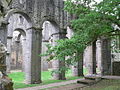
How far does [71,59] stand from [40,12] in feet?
23.5

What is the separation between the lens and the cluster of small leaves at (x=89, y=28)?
758cm

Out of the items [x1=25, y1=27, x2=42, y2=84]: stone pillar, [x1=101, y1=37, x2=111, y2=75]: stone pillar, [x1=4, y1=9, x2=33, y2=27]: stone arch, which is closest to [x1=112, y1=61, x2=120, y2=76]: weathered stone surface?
[x1=101, y1=37, x2=111, y2=75]: stone pillar

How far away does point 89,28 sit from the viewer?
845 centimetres

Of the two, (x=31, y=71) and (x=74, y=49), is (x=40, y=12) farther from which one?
(x=74, y=49)

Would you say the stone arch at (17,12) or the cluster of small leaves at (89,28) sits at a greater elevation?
the stone arch at (17,12)

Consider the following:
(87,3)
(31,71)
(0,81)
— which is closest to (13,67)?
(31,71)

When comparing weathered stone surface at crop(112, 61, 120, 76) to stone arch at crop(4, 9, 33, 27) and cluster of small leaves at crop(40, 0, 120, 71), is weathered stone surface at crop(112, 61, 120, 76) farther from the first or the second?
stone arch at crop(4, 9, 33, 27)

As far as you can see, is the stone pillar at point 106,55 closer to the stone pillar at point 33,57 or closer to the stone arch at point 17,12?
A: the stone pillar at point 33,57

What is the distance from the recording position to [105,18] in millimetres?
8633

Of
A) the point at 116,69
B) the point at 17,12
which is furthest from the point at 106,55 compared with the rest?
the point at 17,12

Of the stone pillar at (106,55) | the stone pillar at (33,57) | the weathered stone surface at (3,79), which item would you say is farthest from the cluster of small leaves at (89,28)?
the stone pillar at (106,55)

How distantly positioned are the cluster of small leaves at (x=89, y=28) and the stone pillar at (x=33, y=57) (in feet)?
15.5

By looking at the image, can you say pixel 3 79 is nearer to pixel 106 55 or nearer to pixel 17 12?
pixel 17 12

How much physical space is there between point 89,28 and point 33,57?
20.4 feet
